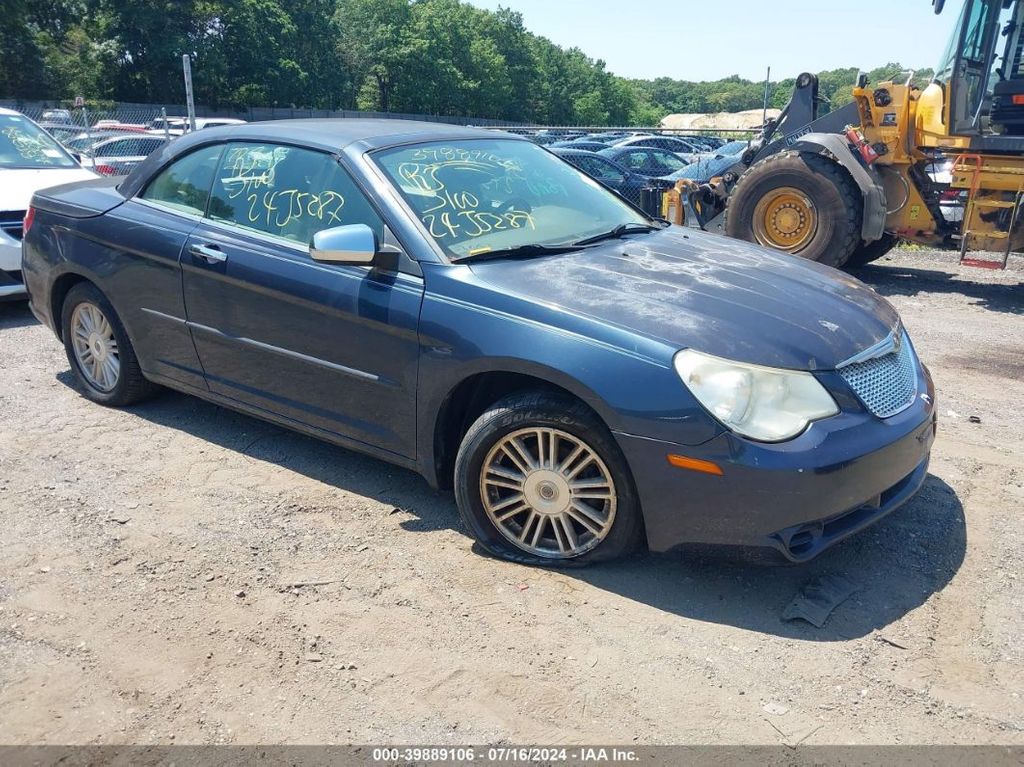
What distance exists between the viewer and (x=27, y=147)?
27.5ft

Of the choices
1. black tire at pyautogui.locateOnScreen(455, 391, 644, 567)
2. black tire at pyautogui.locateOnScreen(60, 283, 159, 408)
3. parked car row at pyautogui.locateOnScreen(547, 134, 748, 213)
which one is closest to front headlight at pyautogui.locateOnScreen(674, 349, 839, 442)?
black tire at pyautogui.locateOnScreen(455, 391, 644, 567)

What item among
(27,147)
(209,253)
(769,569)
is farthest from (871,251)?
(27,147)

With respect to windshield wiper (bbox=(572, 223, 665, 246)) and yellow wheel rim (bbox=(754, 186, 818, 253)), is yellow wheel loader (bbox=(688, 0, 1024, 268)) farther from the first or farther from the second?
windshield wiper (bbox=(572, 223, 665, 246))

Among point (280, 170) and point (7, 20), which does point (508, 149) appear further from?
point (7, 20)

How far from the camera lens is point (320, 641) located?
9.86ft

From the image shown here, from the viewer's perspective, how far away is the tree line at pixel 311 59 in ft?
142

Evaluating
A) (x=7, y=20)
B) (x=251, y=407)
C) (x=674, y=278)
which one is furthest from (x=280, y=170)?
(x=7, y=20)

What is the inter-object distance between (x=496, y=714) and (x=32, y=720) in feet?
4.67

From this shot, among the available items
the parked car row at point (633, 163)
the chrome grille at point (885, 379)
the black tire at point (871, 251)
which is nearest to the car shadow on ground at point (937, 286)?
the black tire at point (871, 251)

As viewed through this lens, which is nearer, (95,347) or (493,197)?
(493,197)

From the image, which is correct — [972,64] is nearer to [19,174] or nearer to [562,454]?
[562,454]

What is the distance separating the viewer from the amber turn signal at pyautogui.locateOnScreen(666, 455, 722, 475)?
2956 mm

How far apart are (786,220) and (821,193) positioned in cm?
55

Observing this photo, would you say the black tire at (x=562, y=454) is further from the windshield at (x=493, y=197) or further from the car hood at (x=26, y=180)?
the car hood at (x=26, y=180)
